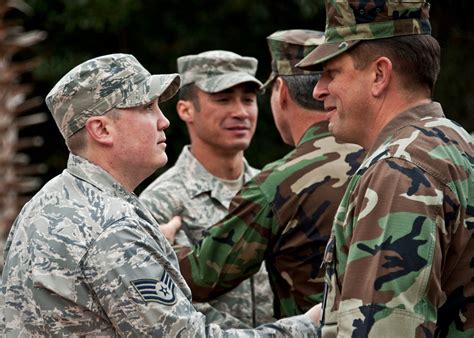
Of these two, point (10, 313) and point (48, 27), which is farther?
point (48, 27)

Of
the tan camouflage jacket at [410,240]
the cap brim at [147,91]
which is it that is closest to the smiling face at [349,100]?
the tan camouflage jacket at [410,240]

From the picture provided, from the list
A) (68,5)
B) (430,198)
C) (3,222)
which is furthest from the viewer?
(68,5)

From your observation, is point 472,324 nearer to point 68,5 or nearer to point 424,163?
point 424,163

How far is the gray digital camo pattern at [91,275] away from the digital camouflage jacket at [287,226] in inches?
39.3

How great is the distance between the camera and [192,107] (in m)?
6.18

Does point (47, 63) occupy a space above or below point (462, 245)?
below

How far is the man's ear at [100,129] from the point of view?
146 inches

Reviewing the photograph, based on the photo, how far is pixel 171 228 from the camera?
5316 mm

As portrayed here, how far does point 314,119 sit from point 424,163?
5.47 feet

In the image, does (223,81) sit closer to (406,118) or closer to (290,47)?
(290,47)

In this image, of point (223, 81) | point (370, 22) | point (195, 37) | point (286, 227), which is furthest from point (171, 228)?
point (195, 37)

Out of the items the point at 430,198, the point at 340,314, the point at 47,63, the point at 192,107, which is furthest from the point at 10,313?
the point at 47,63

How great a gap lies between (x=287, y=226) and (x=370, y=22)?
1.29 metres

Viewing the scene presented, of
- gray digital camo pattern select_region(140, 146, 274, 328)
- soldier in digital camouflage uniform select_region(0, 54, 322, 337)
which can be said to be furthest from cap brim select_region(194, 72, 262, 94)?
soldier in digital camouflage uniform select_region(0, 54, 322, 337)
